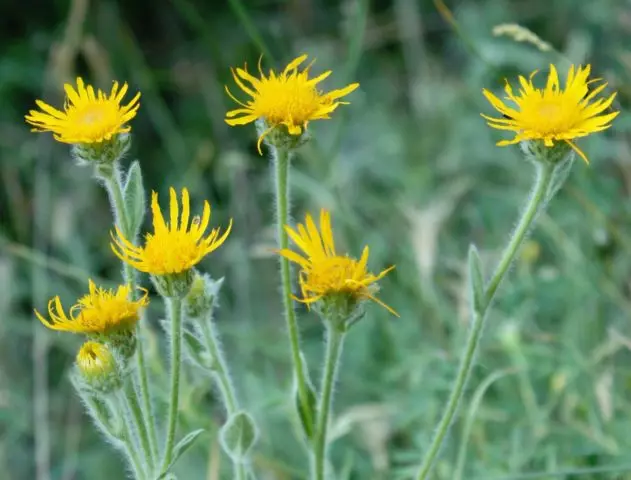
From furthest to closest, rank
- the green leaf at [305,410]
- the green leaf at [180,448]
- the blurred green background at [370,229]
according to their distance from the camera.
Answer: the blurred green background at [370,229] < the green leaf at [305,410] < the green leaf at [180,448]

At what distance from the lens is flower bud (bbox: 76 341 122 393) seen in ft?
2.24

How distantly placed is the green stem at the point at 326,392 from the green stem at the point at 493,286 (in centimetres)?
9

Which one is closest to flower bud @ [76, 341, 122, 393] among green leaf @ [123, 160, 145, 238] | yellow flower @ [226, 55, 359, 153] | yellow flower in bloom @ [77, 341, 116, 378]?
yellow flower in bloom @ [77, 341, 116, 378]

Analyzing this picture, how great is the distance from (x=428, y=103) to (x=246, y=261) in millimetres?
633

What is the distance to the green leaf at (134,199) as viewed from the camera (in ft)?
2.42

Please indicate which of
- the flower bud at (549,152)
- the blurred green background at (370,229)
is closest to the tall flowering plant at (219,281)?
the flower bud at (549,152)

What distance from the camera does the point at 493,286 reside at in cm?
73

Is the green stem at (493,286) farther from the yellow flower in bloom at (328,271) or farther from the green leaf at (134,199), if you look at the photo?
the green leaf at (134,199)

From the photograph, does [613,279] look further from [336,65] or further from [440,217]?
[336,65]

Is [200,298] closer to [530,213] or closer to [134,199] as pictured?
[134,199]

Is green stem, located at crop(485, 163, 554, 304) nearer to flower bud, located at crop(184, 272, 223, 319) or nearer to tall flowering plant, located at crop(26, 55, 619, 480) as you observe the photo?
tall flowering plant, located at crop(26, 55, 619, 480)

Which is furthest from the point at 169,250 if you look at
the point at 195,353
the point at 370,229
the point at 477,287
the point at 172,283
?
the point at 370,229

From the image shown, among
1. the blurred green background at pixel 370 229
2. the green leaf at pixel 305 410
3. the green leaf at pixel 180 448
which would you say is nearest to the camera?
the green leaf at pixel 180 448

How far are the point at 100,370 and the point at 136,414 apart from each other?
0.04 meters
